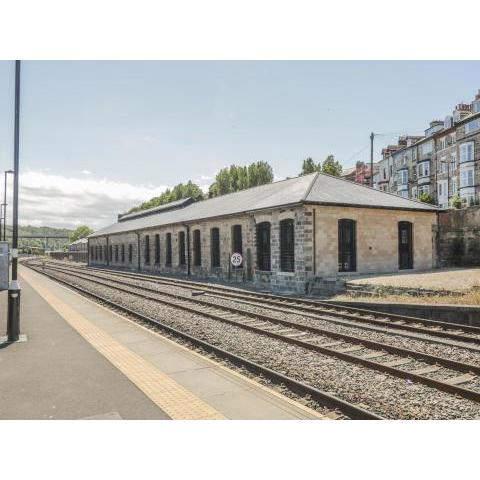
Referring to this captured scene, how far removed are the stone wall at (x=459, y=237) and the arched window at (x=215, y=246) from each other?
1280 centimetres

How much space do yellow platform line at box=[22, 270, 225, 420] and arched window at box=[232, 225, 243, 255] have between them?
14.4m

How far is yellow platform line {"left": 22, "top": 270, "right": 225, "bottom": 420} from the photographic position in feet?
16.6

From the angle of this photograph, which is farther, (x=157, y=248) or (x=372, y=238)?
(x=157, y=248)

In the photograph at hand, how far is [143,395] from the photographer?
559cm

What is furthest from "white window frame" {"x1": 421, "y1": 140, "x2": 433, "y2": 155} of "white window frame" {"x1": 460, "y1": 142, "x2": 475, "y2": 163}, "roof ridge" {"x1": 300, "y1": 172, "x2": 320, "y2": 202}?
"roof ridge" {"x1": 300, "y1": 172, "x2": 320, "y2": 202}

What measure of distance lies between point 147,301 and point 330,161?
1583 inches

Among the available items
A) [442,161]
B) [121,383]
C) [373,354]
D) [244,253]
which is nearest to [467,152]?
[442,161]

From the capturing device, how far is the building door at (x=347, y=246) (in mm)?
19469

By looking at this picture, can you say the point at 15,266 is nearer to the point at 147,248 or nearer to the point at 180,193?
the point at 147,248

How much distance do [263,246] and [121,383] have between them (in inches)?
637

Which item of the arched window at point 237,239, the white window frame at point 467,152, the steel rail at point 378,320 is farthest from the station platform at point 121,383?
the white window frame at point 467,152

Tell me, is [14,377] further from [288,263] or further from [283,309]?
[288,263]

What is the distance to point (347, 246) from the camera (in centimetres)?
1964

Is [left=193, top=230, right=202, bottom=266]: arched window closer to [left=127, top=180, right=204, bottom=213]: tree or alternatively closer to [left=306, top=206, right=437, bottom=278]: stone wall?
[left=306, top=206, right=437, bottom=278]: stone wall
